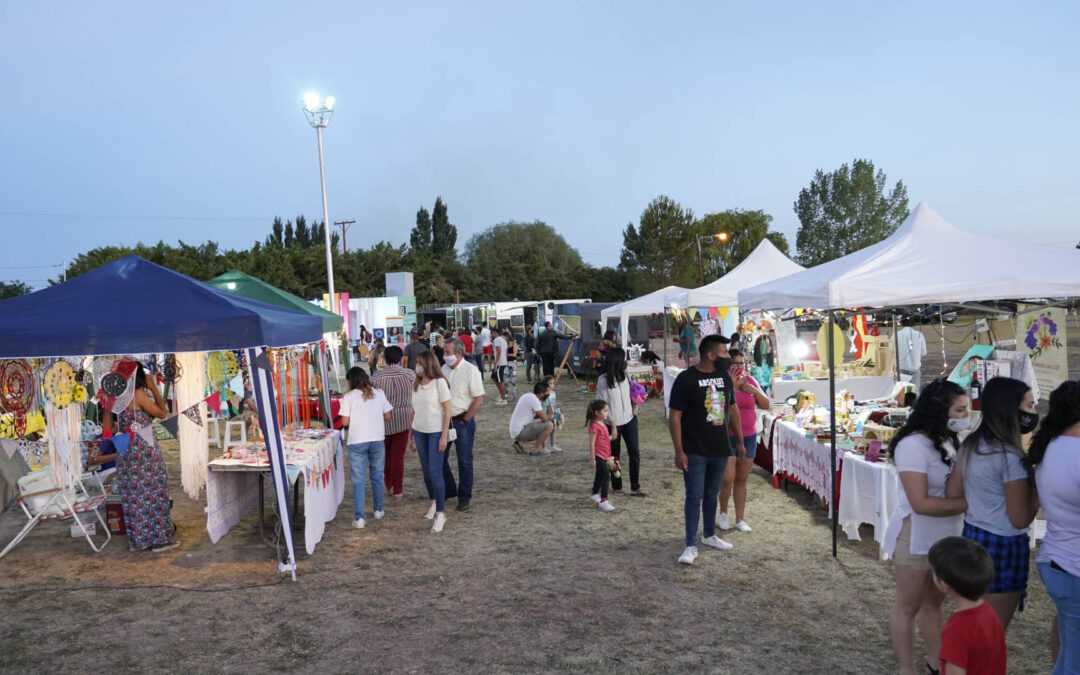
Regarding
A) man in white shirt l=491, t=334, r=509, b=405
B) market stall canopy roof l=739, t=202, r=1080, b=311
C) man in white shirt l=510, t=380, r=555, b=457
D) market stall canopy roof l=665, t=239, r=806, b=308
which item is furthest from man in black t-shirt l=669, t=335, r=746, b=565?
man in white shirt l=491, t=334, r=509, b=405

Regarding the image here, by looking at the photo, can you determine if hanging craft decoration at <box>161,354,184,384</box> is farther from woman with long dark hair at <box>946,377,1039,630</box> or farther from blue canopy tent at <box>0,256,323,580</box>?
woman with long dark hair at <box>946,377,1039,630</box>

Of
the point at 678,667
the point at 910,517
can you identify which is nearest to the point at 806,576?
the point at 678,667

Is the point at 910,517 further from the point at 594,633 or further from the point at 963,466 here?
the point at 594,633

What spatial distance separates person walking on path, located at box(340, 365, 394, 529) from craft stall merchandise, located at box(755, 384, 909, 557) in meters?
3.58

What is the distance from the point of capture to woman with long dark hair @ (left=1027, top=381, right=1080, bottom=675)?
244 centimetres

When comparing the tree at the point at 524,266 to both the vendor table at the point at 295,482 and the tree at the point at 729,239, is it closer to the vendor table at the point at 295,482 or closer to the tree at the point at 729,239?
the tree at the point at 729,239

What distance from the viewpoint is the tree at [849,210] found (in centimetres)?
6059

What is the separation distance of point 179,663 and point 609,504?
12.1 feet

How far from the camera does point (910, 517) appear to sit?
3.05m

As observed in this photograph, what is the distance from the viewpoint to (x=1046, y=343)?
6320 mm

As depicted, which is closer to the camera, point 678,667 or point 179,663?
point 678,667

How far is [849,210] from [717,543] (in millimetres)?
62256

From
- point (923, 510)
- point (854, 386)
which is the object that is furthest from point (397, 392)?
point (854, 386)

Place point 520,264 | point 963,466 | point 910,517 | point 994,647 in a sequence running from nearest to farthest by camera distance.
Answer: point 994,647 → point 963,466 → point 910,517 → point 520,264
